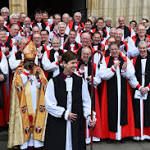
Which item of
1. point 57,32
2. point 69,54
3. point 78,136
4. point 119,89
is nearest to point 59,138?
point 78,136

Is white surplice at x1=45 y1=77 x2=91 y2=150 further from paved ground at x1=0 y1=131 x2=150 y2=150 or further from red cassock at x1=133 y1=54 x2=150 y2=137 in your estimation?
red cassock at x1=133 y1=54 x2=150 y2=137

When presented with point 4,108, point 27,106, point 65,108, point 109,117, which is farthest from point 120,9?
point 65,108

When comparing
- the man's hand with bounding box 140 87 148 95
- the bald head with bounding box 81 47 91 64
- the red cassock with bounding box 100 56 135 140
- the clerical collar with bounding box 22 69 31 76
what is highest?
the bald head with bounding box 81 47 91 64

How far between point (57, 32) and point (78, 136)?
432 cm

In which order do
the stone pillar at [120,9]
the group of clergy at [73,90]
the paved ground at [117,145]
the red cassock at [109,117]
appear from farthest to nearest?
the stone pillar at [120,9] → the red cassock at [109,117] → the paved ground at [117,145] → the group of clergy at [73,90]

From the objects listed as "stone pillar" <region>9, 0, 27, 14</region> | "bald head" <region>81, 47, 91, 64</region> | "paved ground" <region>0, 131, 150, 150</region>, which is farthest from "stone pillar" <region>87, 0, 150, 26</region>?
"paved ground" <region>0, 131, 150, 150</region>

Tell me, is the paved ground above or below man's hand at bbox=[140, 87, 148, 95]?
below

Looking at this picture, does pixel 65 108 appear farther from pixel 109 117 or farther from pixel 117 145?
pixel 117 145

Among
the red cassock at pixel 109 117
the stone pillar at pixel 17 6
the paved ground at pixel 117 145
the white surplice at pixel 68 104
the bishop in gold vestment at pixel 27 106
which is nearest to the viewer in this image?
the white surplice at pixel 68 104

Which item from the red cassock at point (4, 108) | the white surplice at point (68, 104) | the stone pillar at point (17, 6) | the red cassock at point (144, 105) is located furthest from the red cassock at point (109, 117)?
the stone pillar at point (17, 6)

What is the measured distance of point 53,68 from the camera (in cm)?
568

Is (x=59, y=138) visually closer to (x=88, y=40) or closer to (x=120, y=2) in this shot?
(x=88, y=40)

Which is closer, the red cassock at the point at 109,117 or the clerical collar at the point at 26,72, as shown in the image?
the clerical collar at the point at 26,72

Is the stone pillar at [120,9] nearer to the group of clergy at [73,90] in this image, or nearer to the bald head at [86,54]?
the group of clergy at [73,90]
